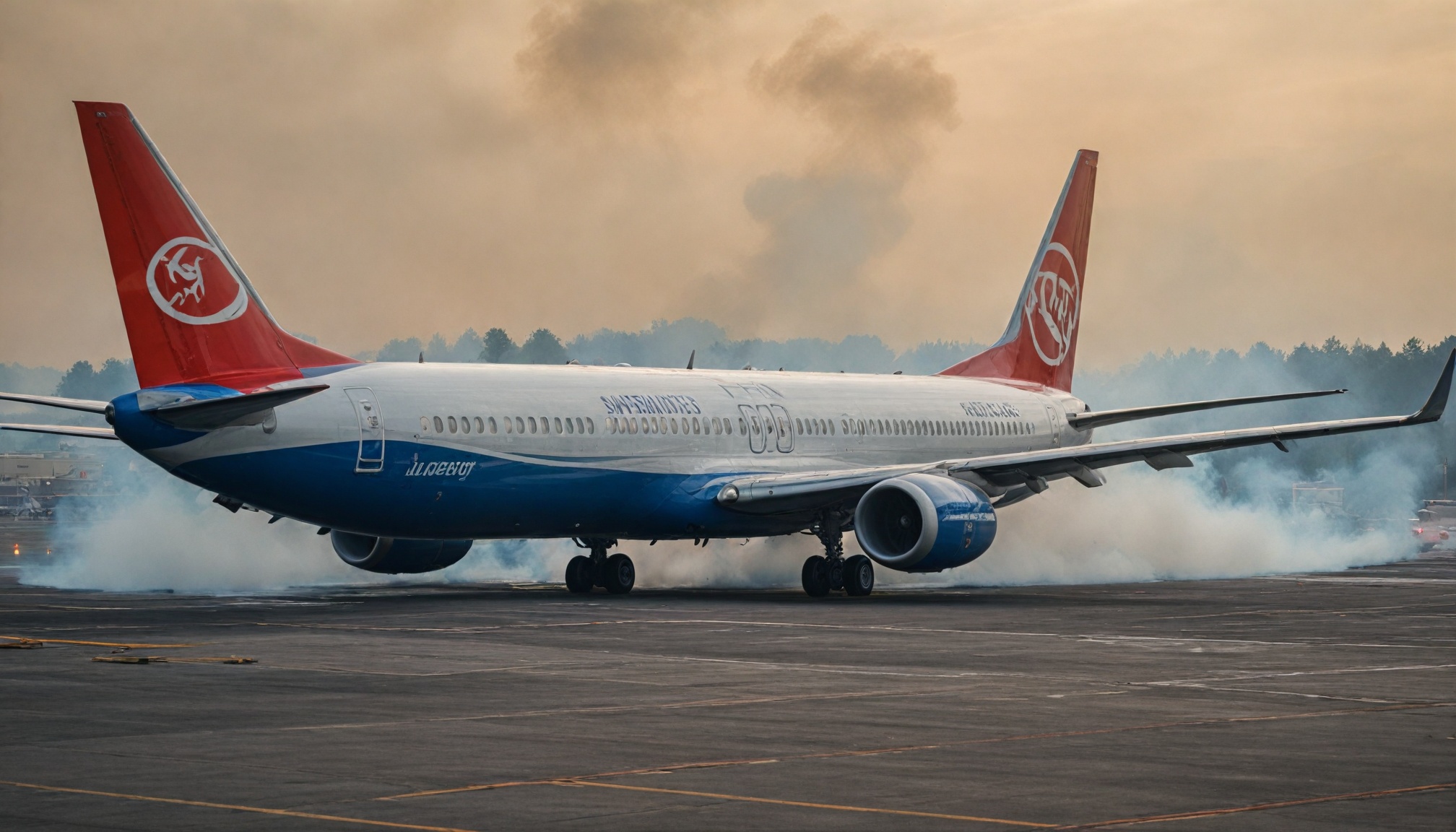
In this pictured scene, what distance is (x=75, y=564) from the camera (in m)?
39.6

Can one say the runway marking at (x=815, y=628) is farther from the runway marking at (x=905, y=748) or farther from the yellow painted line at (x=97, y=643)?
the runway marking at (x=905, y=748)

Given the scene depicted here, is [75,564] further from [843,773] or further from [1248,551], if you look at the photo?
[843,773]

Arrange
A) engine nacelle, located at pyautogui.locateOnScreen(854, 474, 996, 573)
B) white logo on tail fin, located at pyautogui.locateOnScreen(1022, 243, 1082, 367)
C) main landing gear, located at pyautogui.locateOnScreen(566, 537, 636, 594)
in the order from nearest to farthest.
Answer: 1. engine nacelle, located at pyautogui.locateOnScreen(854, 474, 996, 573)
2. main landing gear, located at pyautogui.locateOnScreen(566, 537, 636, 594)
3. white logo on tail fin, located at pyautogui.locateOnScreen(1022, 243, 1082, 367)

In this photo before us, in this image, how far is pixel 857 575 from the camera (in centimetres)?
3253

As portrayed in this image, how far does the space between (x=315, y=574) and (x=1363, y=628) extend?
21.4m

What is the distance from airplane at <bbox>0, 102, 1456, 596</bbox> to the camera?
25484mm

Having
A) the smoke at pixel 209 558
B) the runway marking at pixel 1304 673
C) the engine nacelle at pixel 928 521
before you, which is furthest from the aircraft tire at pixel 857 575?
the runway marking at pixel 1304 673

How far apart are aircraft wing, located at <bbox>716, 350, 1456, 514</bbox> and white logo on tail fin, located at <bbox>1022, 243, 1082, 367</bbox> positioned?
418 inches

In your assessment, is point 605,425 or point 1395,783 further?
point 605,425

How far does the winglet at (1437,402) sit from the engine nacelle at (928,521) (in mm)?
7481

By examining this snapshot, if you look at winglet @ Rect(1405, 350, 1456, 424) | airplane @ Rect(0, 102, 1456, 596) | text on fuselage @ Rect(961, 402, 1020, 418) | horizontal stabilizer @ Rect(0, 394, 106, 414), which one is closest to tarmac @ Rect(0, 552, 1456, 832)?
airplane @ Rect(0, 102, 1456, 596)

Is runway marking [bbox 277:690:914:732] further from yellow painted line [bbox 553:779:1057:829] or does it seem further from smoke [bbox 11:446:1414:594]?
smoke [bbox 11:446:1414:594]

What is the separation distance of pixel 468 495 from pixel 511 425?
1563 millimetres

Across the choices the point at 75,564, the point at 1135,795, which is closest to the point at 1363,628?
the point at 1135,795
